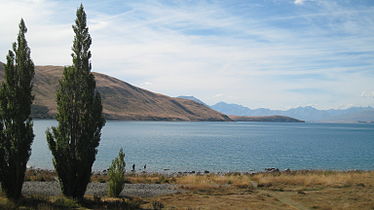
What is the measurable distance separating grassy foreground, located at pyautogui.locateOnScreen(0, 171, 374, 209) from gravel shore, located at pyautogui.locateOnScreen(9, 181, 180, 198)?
1.62 meters

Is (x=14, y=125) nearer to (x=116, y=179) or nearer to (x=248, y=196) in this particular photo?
(x=116, y=179)

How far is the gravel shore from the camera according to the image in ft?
93.8

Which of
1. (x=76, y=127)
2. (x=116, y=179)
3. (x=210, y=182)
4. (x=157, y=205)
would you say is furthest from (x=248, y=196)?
(x=76, y=127)

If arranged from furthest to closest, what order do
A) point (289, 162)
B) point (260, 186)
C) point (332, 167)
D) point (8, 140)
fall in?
point (289, 162) → point (332, 167) → point (260, 186) → point (8, 140)

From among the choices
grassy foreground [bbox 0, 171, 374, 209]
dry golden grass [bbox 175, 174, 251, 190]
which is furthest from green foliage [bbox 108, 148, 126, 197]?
dry golden grass [bbox 175, 174, 251, 190]

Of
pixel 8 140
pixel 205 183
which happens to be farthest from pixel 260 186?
pixel 8 140

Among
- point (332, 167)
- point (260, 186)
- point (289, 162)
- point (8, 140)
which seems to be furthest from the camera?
point (289, 162)

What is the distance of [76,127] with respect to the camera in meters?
25.3

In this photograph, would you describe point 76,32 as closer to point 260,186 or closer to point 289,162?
point 260,186

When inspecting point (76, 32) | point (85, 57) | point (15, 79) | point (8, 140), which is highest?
point (76, 32)

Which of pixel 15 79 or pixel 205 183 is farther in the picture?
pixel 205 183

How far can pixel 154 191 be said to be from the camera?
105 ft

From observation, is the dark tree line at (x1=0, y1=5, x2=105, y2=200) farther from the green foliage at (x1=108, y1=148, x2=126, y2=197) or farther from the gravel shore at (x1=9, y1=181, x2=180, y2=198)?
the gravel shore at (x1=9, y1=181, x2=180, y2=198)

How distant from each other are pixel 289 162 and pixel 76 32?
57585 millimetres
